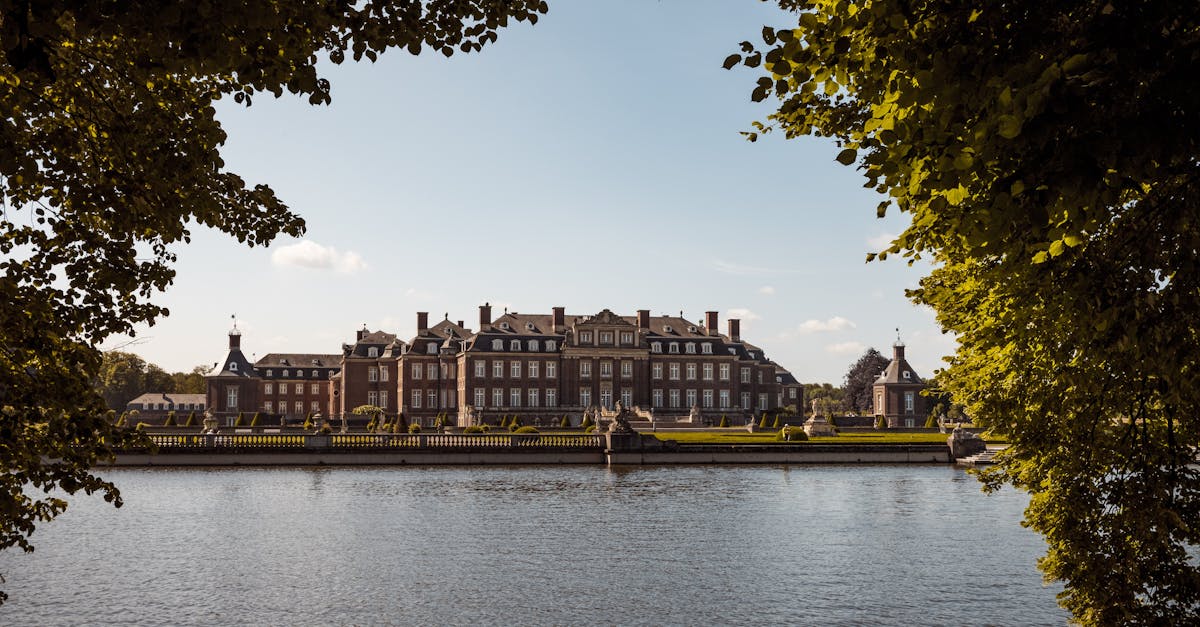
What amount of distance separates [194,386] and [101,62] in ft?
439

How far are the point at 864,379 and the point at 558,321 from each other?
156 feet

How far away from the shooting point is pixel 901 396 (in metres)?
81.7

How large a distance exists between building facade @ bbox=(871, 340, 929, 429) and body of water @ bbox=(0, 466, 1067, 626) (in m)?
50.5

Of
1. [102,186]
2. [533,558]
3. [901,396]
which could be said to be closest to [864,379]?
[901,396]

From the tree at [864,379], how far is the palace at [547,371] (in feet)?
91.4

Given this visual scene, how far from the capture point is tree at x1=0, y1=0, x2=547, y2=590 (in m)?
6.03

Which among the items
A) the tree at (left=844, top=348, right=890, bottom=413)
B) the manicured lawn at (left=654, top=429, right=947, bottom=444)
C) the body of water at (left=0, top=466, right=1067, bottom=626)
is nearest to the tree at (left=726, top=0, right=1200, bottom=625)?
the body of water at (left=0, top=466, right=1067, bottom=626)

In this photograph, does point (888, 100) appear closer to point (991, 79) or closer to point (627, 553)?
point (991, 79)

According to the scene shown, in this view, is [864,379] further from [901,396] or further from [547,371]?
[547,371]

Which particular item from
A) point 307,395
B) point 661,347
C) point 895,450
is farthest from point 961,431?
point 307,395

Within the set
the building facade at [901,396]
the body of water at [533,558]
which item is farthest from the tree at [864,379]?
the body of water at [533,558]

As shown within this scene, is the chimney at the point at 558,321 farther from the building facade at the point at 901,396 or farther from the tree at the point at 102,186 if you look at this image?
the tree at the point at 102,186

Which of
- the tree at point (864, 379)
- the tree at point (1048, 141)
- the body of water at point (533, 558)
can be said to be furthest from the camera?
the tree at point (864, 379)

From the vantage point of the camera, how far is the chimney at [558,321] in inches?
3172
